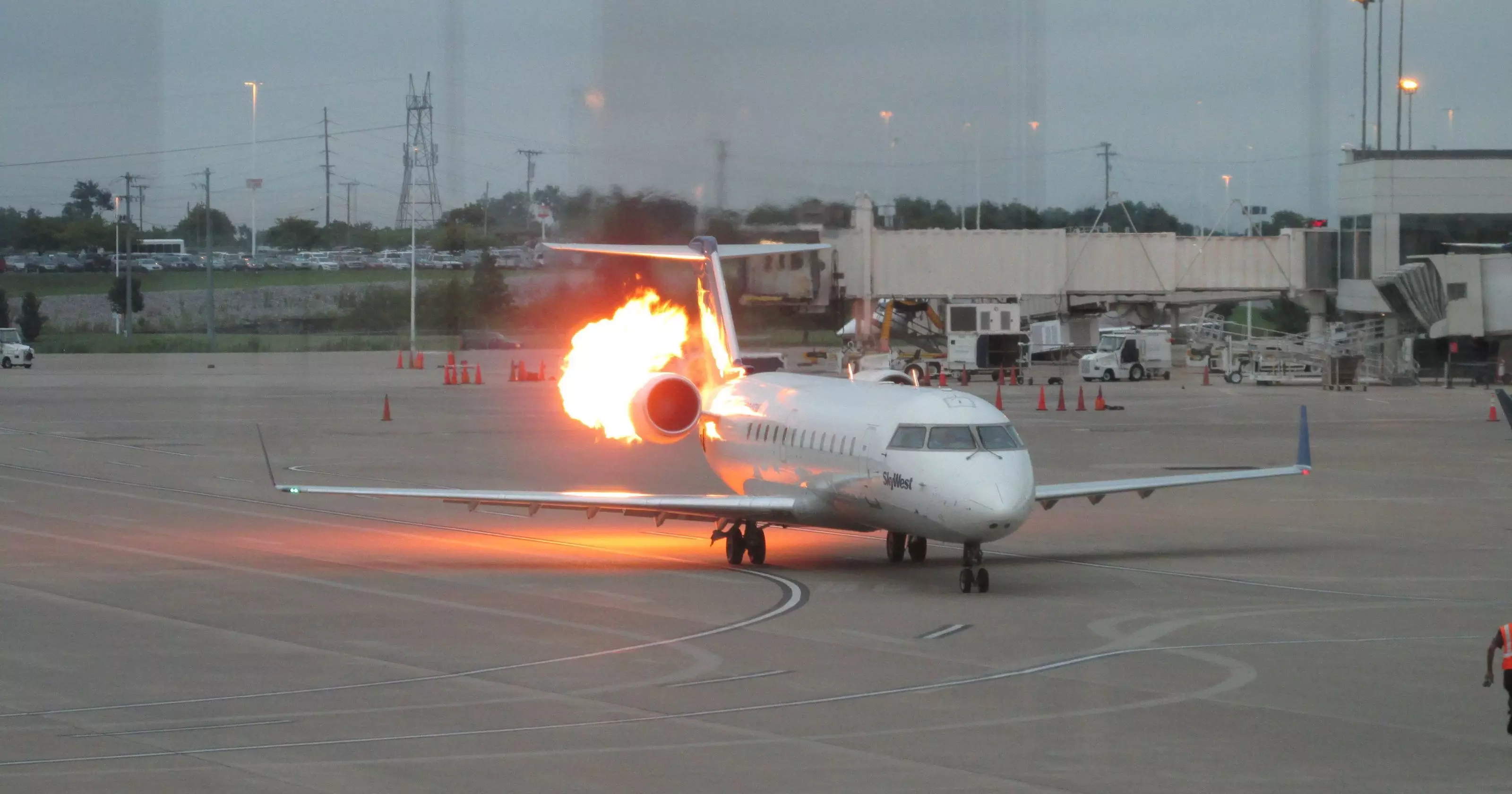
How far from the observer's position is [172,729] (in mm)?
13664

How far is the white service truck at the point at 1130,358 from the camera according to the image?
76375mm

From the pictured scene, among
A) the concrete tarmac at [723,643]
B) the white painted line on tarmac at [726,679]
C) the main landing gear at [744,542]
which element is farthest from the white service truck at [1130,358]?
the white painted line on tarmac at [726,679]

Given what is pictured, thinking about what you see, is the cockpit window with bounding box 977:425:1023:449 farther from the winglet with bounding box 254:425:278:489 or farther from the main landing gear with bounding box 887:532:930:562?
the winglet with bounding box 254:425:278:489

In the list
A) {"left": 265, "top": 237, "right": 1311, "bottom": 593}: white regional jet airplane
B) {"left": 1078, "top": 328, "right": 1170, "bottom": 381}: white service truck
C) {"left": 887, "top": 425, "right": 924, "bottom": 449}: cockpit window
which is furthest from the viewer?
{"left": 1078, "top": 328, "right": 1170, "bottom": 381}: white service truck

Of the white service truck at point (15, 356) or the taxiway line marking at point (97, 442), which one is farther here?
the white service truck at point (15, 356)

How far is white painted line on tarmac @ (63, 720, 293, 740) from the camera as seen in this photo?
528 inches

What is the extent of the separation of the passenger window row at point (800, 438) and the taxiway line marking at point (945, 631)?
385 centimetres

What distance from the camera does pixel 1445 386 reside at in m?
70.2

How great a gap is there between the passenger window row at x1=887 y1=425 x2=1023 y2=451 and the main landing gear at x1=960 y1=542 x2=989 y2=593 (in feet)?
4.35

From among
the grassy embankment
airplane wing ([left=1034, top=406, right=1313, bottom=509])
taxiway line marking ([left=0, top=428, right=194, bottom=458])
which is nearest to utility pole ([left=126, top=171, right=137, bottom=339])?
the grassy embankment

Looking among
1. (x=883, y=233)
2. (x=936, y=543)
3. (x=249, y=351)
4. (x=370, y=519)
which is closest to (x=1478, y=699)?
(x=936, y=543)

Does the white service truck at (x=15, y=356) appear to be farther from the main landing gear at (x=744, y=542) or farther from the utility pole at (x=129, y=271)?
the main landing gear at (x=744, y=542)

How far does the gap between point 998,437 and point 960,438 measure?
527mm

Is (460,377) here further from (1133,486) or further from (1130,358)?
(1133,486)
